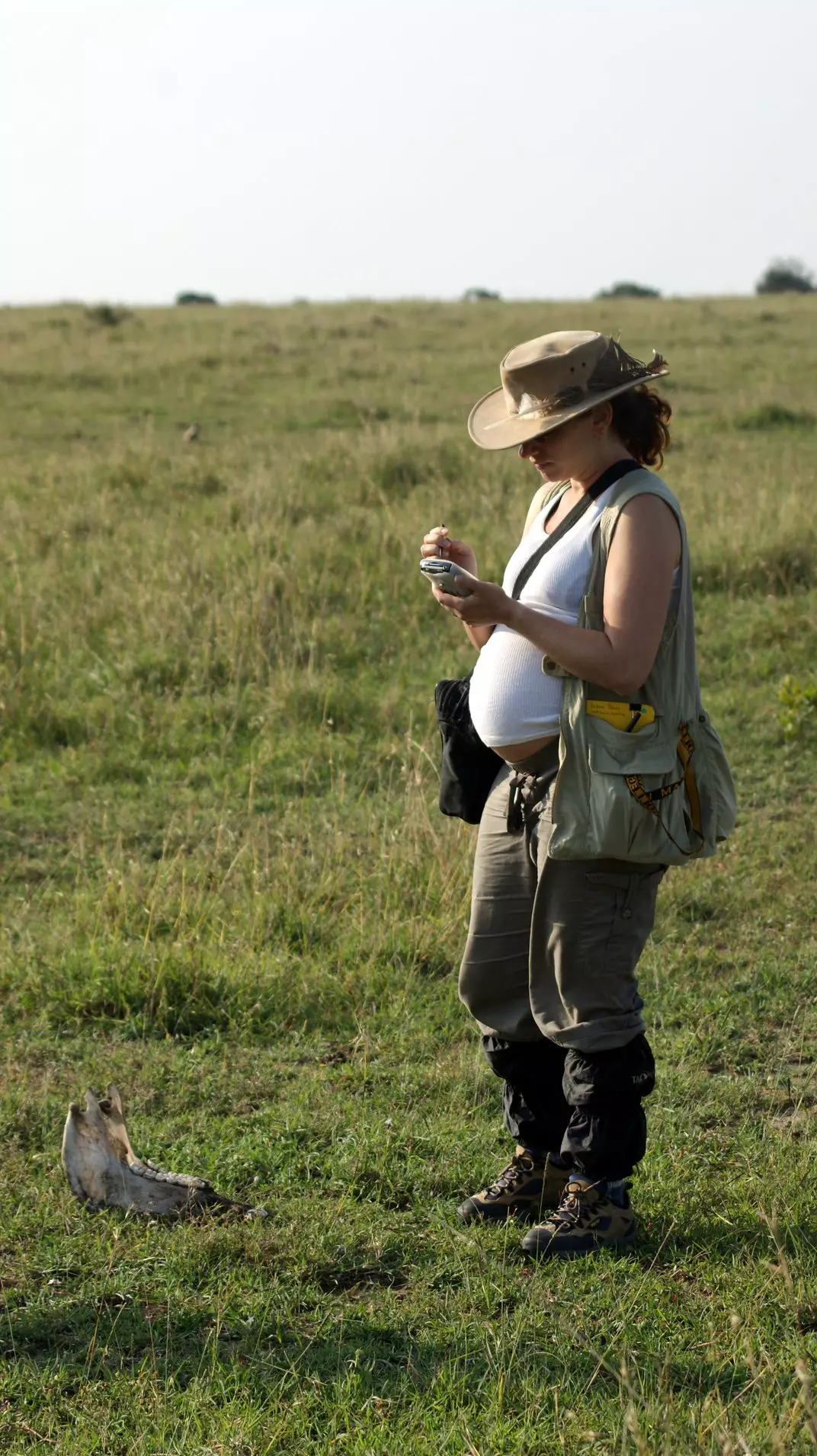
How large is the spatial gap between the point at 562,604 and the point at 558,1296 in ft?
4.57

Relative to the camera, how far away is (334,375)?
1814 cm

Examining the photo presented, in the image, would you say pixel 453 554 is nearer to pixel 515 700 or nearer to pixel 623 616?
pixel 515 700

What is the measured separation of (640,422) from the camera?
306cm

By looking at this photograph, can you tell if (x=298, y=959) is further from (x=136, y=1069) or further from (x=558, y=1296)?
(x=558, y=1296)

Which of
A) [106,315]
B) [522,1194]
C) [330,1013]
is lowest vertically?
[330,1013]

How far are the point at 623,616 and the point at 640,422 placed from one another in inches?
18.0

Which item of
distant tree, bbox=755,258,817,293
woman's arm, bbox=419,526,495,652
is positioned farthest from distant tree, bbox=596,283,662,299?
woman's arm, bbox=419,526,495,652

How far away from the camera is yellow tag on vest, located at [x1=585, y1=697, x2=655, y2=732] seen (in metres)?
2.93

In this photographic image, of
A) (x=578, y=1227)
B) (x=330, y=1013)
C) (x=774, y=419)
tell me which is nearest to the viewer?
(x=578, y=1227)

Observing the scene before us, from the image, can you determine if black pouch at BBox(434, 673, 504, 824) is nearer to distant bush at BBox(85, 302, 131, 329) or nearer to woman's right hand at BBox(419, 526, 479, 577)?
woman's right hand at BBox(419, 526, 479, 577)

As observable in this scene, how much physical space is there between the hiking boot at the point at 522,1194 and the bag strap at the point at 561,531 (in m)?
1.29

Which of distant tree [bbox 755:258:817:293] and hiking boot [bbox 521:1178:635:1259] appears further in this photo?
distant tree [bbox 755:258:817:293]

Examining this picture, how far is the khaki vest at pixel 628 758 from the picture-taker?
292cm

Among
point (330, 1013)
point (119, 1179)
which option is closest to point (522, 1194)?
point (119, 1179)
